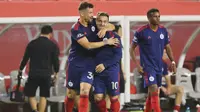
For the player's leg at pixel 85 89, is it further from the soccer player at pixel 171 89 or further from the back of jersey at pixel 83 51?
the soccer player at pixel 171 89

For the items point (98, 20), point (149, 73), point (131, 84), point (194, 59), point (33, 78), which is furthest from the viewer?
point (194, 59)

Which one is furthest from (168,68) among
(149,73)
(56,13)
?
(149,73)

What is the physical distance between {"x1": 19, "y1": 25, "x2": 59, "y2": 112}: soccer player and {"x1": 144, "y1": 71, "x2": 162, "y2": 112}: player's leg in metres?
1.88

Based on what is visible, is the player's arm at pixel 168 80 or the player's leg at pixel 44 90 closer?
the player's leg at pixel 44 90

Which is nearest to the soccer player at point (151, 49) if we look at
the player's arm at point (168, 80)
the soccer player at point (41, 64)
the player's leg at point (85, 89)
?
the player's leg at point (85, 89)

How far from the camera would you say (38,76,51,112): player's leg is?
34.4 feet

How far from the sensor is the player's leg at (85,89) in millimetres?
8414

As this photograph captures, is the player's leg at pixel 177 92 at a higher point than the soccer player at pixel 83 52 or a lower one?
lower

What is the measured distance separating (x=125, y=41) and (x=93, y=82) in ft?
8.79

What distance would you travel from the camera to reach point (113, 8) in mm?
11594

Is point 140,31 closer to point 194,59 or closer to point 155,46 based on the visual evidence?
point 155,46

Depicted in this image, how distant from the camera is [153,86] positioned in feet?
29.7

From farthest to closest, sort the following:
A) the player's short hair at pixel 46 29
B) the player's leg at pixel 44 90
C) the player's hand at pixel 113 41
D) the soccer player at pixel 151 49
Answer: the player's leg at pixel 44 90 → the player's short hair at pixel 46 29 → the soccer player at pixel 151 49 → the player's hand at pixel 113 41

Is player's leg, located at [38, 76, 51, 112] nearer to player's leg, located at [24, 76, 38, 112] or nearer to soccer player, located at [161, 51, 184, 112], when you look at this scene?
player's leg, located at [24, 76, 38, 112]
